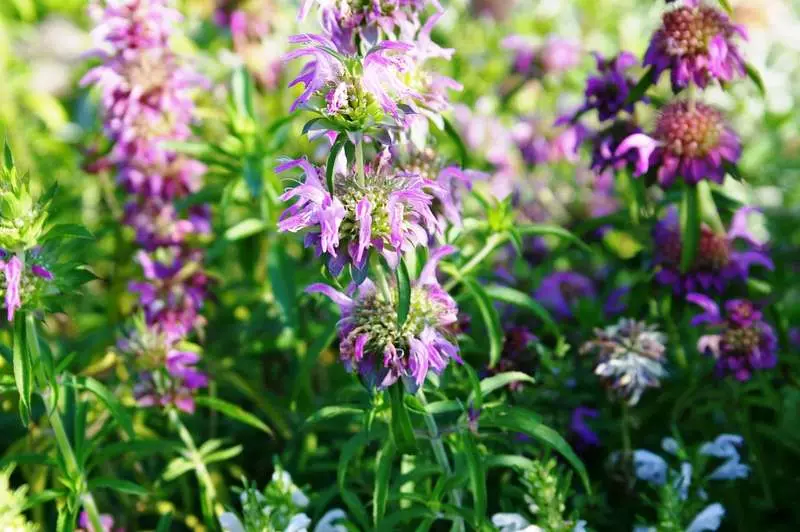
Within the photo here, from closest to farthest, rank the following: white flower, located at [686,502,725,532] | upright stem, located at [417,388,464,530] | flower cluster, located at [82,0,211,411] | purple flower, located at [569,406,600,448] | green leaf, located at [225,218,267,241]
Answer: upright stem, located at [417,388,464,530], white flower, located at [686,502,725,532], purple flower, located at [569,406,600,448], green leaf, located at [225,218,267,241], flower cluster, located at [82,0,211,411]

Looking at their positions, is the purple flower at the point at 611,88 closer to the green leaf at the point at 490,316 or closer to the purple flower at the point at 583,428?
the green leaf at the point at 490,316

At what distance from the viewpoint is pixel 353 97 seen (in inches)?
71.7

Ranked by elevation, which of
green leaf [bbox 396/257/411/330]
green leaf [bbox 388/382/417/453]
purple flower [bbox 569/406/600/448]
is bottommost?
purple flower [bbox 569/406/600/448]

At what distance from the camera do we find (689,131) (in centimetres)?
258

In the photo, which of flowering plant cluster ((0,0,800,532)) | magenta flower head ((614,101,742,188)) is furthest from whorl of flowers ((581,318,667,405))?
magenta flower head ((614,101,742,188))

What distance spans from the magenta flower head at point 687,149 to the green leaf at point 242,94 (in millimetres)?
1248

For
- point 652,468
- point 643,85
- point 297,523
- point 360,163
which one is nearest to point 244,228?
point 297,523

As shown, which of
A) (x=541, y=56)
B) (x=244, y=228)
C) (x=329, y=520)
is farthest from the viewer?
(x=541, y=56)

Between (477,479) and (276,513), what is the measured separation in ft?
1.85

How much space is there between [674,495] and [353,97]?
1266 mm

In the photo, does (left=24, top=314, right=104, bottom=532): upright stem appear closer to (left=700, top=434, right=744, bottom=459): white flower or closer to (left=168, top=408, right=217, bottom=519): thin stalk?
(left=168, top=408, right=217, bottom=519): thin stalk

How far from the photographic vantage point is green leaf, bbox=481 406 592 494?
83.2 inches

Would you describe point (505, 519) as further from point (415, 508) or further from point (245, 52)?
point (245, 52)

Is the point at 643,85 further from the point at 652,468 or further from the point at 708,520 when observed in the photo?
the point at 708,520
